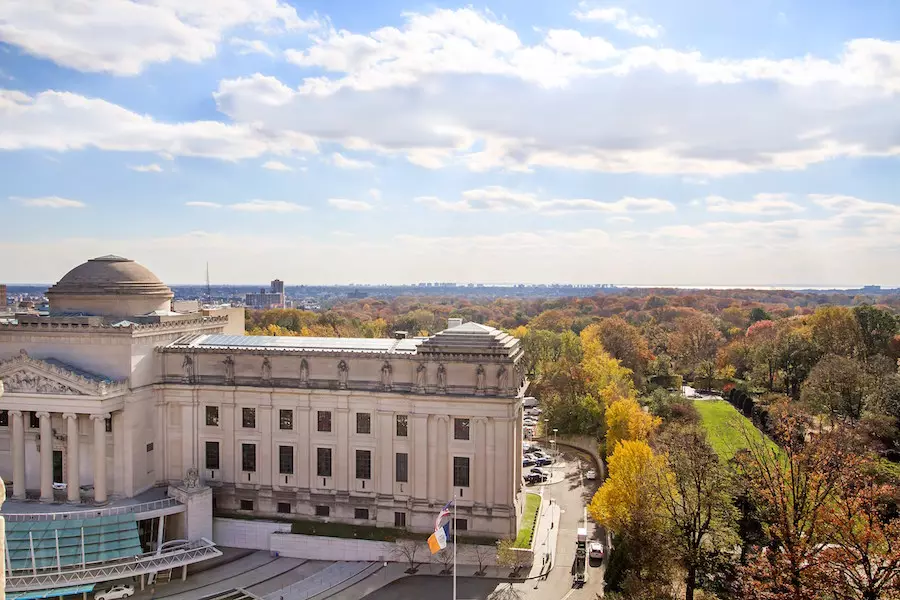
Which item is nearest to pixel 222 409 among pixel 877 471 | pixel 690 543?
pixel 690 543

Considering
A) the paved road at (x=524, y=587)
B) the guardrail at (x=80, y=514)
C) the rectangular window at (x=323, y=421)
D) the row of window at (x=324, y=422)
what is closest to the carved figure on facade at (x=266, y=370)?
the row of window at (x=324, y=422)

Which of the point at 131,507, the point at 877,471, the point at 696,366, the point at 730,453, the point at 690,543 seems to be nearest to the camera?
the point at 690,543

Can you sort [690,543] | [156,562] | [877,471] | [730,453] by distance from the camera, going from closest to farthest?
[690,543], [156,562], [877,471], [730,453]

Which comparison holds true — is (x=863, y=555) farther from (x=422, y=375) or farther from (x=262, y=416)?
(x=262, y=416)

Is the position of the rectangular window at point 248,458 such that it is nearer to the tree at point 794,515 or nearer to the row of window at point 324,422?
the row of window at point 324,422

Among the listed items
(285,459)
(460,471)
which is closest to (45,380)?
(285,459)

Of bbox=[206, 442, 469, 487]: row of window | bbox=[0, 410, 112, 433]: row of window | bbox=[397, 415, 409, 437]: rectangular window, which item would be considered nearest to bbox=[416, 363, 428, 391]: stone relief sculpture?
bbox=[397, 415, 409, 437]: rectangular window

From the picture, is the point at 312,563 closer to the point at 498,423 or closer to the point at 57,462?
the point at 498,423
